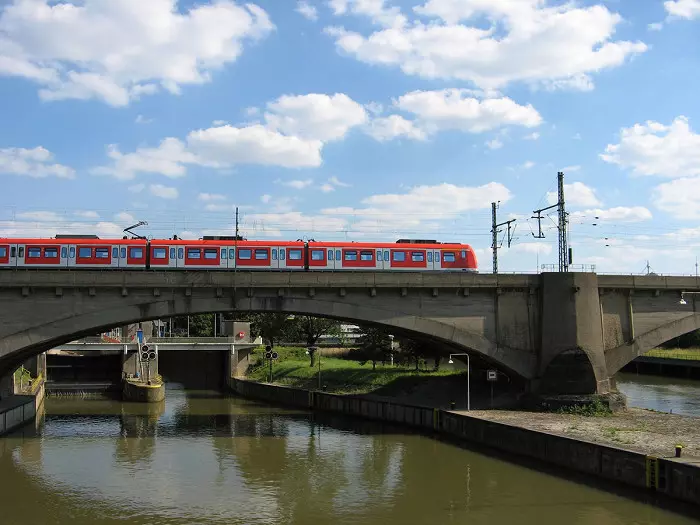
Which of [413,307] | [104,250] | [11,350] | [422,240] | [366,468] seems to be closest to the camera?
[366,468]

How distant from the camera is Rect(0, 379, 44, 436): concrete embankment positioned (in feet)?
150

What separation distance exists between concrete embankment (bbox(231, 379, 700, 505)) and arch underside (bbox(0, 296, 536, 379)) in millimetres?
4890

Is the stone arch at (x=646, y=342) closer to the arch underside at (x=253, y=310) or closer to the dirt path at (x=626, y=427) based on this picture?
the dirt path at (x=626, y=427)

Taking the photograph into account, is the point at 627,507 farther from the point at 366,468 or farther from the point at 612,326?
the point at 612,326

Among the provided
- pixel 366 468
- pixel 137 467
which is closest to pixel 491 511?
pixel 366 468

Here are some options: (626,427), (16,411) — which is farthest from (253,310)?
(626,427)

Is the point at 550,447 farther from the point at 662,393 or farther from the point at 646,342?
the point at 662,393

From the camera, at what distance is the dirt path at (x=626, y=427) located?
30556 millimetres

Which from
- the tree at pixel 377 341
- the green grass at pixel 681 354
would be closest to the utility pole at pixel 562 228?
the tree at pixel 377 341

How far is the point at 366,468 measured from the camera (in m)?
35.2

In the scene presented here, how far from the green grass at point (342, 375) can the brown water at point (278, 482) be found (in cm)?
973

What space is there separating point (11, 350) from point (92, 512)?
15.3 m

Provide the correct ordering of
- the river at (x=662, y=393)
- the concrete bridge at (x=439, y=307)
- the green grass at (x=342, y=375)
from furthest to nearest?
the green grass at (x=342, y=375), the river at (x=662, y=393), the concrete bridge at (x=439, y=307)

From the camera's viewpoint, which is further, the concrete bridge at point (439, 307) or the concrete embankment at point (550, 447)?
the concrete bridge at point (439, 307)
